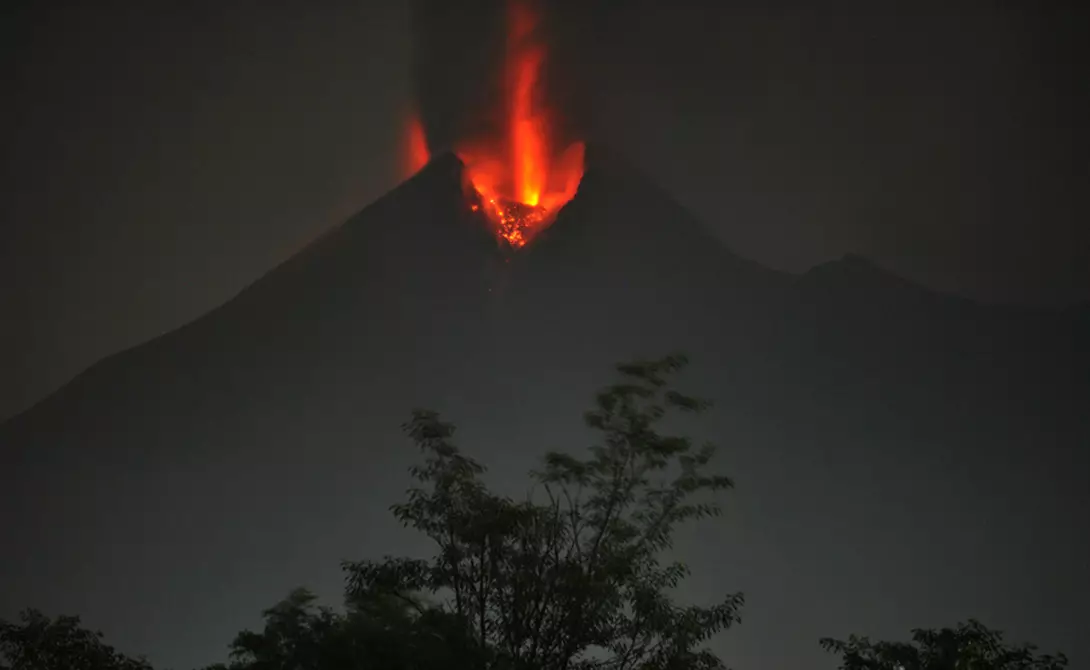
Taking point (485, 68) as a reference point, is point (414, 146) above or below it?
below

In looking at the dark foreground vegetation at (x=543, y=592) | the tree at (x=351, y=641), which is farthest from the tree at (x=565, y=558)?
the tree at (x=351, y=641)

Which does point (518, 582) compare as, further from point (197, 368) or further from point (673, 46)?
point (197, 368)

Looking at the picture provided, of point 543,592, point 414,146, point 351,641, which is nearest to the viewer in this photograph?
point 351,641

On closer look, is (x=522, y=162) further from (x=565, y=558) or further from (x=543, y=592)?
(x=543, y=592)

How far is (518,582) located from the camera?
597 centimetres

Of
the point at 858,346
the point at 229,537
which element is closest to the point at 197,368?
the point at 229,537

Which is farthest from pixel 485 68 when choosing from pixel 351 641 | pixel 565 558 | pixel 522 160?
pixel 351 641

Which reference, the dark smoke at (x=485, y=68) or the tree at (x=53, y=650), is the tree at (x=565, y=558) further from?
the dark smoke at (x=485, y=68)

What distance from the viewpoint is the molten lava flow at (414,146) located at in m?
16.5

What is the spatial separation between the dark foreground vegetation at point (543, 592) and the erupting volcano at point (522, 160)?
1256 cm

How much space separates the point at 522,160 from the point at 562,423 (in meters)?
5.39

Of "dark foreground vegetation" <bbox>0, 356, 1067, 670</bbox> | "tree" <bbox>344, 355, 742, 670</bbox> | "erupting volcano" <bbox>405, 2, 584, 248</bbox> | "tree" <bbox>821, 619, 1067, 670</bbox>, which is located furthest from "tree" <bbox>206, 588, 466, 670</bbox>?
"erupting volcano" <bbox>405, 2, 584, 248</bbox>

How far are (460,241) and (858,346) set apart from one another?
8.71m

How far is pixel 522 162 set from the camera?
765 inches
